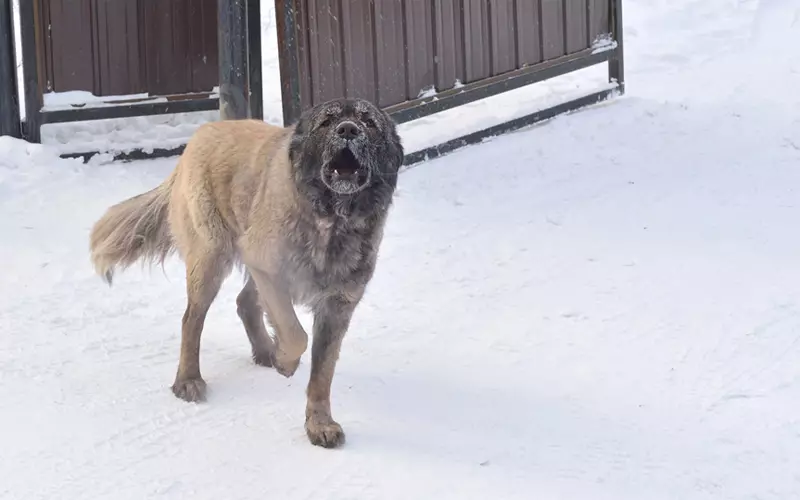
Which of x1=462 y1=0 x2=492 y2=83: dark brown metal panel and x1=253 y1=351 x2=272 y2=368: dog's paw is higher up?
x1=462 y1=0 x2=492 y2=83: dark brown metal panel

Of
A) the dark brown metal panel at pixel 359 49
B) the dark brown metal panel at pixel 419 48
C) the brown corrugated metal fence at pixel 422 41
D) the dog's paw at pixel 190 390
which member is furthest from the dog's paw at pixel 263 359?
the dark brown metal panel at pixel 419 48

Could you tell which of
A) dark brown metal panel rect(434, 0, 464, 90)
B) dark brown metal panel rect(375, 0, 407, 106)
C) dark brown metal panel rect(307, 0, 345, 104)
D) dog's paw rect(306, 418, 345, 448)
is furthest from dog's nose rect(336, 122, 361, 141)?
dark brown metal panel rect(434, 0, 464, 90)

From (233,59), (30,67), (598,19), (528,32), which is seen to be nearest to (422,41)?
(528,32)

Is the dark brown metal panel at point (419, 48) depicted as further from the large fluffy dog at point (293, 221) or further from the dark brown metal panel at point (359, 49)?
the large fluffy dog at point (293, 221)

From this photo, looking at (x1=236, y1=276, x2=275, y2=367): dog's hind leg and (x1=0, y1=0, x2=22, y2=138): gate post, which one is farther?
(x1=0, y1=0, x2=22, y2=138): gate post

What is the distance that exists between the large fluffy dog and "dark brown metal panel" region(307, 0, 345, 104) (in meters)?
2.93

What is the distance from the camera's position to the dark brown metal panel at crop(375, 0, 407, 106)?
870cm

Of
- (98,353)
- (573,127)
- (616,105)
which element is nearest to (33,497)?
(98,353)

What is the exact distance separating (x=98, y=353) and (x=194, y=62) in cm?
420

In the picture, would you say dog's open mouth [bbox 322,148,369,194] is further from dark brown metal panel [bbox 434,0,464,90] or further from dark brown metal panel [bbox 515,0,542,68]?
dark brown metal panel [bbox 515,0,542,68]

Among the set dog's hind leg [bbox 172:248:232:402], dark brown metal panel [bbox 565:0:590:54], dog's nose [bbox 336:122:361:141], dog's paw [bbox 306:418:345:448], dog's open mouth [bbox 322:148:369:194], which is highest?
dark brown metal panel [bbox 565:0:590:54]

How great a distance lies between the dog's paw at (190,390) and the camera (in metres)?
4.80

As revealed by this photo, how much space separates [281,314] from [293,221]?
44 cm

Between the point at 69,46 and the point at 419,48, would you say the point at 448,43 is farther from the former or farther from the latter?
the point at 69,46
